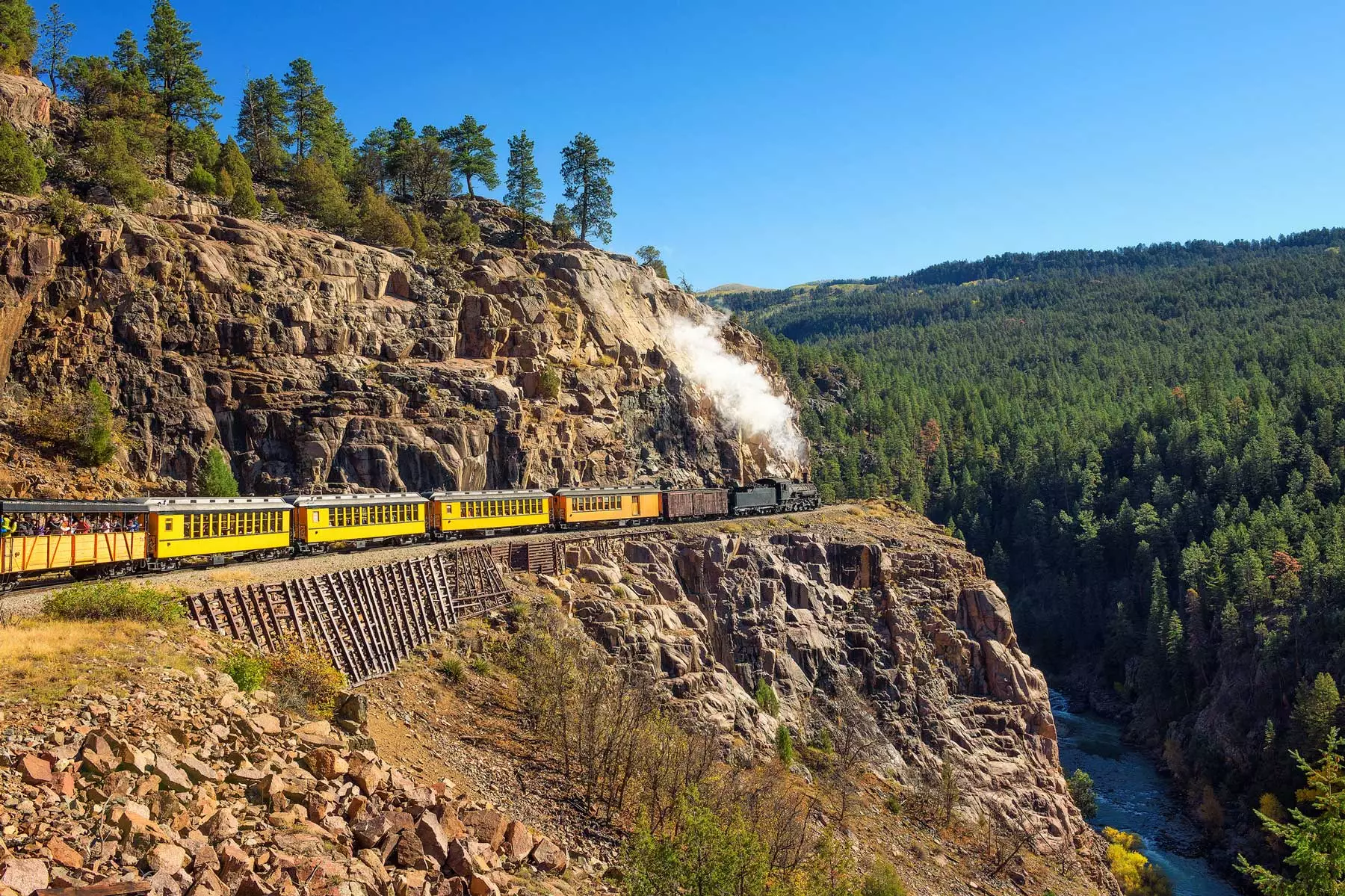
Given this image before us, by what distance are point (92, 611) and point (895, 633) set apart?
36.1 metres

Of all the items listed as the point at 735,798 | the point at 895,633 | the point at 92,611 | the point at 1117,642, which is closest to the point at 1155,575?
the point at 1117,642

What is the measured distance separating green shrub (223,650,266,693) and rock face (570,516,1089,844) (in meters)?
17.4

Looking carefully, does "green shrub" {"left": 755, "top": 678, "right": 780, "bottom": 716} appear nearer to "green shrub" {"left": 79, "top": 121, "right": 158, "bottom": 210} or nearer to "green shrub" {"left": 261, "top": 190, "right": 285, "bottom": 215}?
"green shrub" {"left": 79, "top": 121, "right": 158, "bottom": 210}

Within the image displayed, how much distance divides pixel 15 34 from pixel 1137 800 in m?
84.5

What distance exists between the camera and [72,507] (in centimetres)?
2720

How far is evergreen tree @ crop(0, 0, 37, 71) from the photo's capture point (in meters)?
55.7

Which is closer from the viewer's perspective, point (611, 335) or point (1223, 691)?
point (611, 335)

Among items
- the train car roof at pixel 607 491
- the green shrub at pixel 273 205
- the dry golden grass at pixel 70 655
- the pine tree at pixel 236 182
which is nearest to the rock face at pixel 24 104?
the pine tree at pixel 236 182

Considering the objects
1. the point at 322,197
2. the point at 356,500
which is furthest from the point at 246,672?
the point at 322,197

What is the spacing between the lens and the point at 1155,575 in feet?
292

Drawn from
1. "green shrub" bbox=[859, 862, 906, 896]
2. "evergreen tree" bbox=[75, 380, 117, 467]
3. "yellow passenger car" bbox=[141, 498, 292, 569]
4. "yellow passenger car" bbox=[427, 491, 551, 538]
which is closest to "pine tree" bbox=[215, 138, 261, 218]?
"evergreen tree" bbox=[75, 380, 117, 467]

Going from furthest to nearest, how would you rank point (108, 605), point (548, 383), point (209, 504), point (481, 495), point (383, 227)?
point (383, 227) → point (548, 383) → point (481, 495) → point (209, 504) → point (108, 605)

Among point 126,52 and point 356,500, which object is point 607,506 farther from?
point 126,52

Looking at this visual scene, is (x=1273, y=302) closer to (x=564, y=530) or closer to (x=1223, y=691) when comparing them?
(x=1223, y=691)
